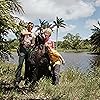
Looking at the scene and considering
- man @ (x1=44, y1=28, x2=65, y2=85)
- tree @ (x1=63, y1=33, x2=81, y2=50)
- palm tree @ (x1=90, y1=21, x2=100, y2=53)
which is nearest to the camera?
man @ (x1=44, y1=28, x2=65, y2=85)

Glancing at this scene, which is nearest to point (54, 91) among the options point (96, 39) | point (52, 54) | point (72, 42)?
point (52, 54)

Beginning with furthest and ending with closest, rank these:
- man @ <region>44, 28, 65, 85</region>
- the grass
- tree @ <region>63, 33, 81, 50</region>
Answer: tree @ <region>63, 33, 81, 50</region>, man @ <region>44, 28, 65, 85</region>, the grass

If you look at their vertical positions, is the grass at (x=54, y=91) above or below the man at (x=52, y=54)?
below

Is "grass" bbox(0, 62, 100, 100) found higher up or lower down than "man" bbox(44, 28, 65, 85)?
lower down

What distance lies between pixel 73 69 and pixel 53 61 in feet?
A: 12.0

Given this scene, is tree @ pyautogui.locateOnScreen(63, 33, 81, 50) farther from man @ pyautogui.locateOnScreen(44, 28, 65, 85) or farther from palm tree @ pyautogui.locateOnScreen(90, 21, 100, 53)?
man @ pyautogui.locateOnScreen(44, 28, 65, 85)

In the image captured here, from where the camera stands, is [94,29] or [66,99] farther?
[94,29]

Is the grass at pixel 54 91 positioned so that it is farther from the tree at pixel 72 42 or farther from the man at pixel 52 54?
the tree at pixel 72 42

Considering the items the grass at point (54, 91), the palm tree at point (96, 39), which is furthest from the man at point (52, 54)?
the palm tree at point (96, 39)

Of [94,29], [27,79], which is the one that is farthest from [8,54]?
[94,29]

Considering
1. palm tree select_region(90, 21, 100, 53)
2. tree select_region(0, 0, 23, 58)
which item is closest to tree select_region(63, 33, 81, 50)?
palm tree select_region(90, 21, 100, 53)

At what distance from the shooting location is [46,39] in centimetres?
1011

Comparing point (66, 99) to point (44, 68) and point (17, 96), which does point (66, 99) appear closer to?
point (17, 96)

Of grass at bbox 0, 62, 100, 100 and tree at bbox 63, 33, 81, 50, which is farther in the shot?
tree at bbox 63, 33, 81, 50
